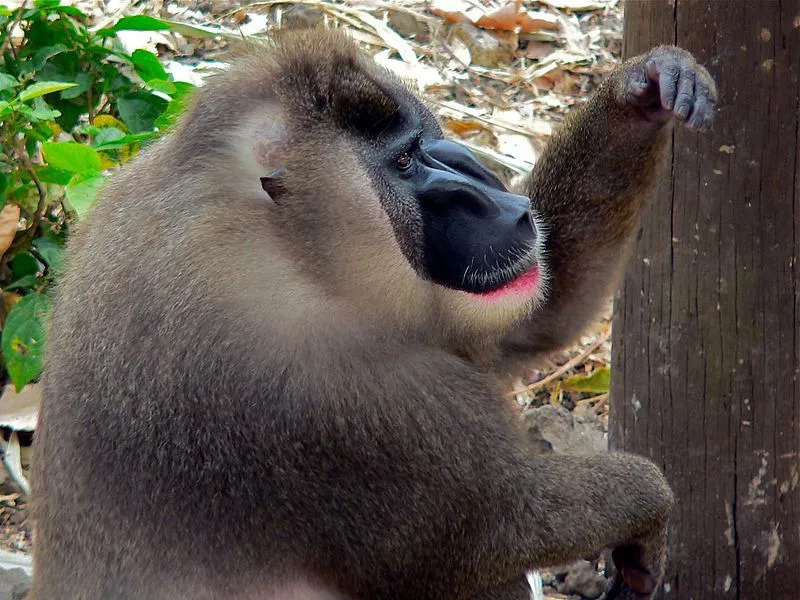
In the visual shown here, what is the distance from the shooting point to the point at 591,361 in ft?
18.7

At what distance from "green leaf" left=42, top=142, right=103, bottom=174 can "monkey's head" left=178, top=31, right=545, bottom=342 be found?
1.16 metres

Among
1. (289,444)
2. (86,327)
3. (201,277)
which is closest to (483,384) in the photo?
(289,444)

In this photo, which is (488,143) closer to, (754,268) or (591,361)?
(591,361)

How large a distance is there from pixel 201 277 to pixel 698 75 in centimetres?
136

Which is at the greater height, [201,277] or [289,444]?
[201,277]

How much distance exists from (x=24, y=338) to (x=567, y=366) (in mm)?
2492

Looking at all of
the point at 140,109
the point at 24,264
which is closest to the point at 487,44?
the point at 140,109

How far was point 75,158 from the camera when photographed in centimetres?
402

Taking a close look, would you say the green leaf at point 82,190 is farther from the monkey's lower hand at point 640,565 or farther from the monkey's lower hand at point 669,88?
the monkey's lower hand at point 640,565

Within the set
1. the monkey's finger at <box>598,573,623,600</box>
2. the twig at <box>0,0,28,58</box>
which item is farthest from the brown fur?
the twig at <box>0,0,28,58</box>

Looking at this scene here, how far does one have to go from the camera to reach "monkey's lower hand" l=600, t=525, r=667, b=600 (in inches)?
133

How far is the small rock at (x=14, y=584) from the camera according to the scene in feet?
13.1

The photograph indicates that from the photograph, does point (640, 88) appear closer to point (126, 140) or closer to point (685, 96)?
point (685, 96)

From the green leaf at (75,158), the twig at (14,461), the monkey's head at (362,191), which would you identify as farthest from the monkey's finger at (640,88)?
the twig at (14,461)
